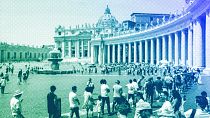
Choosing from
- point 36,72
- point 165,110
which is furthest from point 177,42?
point 165,110

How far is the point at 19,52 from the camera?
140m

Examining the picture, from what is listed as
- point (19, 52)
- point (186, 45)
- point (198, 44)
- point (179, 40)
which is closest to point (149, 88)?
point (198, 44)

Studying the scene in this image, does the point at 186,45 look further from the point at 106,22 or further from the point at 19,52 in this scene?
the point at 106,22

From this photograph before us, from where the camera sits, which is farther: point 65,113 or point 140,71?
point 140,71

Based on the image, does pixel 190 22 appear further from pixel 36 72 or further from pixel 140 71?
pixel 36 72

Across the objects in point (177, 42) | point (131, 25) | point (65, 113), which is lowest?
point (65, 113)

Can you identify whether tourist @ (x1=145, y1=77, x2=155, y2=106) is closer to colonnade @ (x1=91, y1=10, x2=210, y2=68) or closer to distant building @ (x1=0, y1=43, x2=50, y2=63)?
colonnade @ (x1=91, y1=10, x2=210, y2=68)

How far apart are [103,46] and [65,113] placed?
9391 cm

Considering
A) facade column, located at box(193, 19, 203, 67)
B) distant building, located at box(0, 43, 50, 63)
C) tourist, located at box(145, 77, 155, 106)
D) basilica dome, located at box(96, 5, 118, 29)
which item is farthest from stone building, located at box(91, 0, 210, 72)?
distant building, located at box(0, 43, 50, 63)

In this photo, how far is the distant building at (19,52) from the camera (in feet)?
413

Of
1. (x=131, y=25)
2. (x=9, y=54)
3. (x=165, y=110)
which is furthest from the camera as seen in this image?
(x=9, y=54)

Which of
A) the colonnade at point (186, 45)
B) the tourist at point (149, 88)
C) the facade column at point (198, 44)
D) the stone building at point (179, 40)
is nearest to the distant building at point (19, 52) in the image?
the stone building at point (179, 40)

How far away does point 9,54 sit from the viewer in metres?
133

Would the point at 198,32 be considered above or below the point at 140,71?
above
